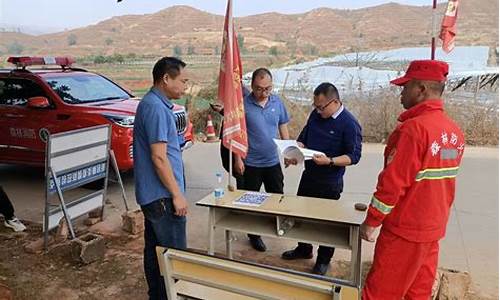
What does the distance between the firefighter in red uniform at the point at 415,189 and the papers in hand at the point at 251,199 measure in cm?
95

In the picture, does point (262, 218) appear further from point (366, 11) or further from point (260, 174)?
point (366, 11)

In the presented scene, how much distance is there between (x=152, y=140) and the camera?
2646 millimetres

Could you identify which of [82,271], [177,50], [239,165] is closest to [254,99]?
[239,165]

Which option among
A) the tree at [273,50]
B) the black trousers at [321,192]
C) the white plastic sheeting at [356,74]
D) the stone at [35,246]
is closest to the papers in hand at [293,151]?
the black trousers at [321,192]

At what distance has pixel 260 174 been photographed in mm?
4074

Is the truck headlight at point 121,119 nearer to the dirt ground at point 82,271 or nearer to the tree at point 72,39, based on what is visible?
the dirt ground at point 82,271

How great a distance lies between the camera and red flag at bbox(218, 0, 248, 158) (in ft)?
11.4

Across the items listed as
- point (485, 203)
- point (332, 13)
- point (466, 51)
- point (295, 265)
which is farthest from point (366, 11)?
point (295, 265)

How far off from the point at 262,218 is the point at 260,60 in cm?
1652

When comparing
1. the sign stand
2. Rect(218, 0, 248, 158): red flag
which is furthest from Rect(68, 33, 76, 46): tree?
Rect(218, 0, 248, 158): red flag

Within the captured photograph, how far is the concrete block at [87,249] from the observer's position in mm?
3988

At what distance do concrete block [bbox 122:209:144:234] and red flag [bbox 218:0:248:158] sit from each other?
1700 mm

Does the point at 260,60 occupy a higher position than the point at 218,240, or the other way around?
the point at 260,60

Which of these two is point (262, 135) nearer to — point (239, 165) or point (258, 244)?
point (239, 165)
